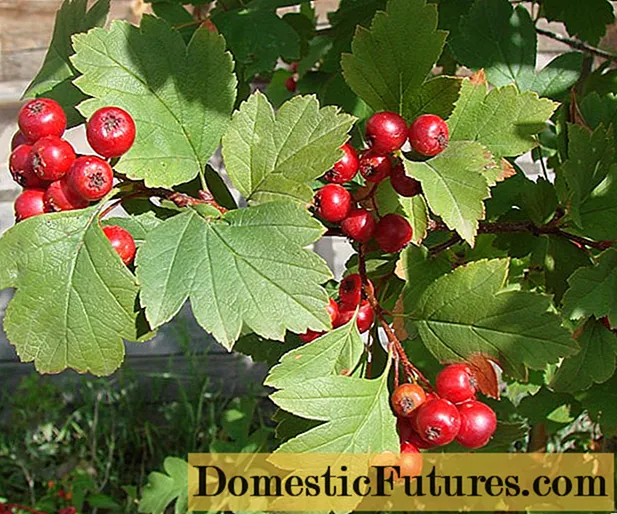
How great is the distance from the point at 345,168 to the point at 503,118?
0.16 m

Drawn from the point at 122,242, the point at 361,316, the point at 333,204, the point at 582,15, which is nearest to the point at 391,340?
the point at 361,316

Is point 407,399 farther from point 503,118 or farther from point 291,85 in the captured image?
point 291,85

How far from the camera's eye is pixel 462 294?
722mm

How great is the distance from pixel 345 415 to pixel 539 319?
0.19 metres

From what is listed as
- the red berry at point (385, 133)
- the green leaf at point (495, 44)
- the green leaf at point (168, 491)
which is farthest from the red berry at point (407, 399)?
the green leaf at point (168, 491)

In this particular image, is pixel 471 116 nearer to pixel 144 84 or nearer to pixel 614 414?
pixel 144 84

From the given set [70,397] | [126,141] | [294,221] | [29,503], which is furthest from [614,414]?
[70,397]

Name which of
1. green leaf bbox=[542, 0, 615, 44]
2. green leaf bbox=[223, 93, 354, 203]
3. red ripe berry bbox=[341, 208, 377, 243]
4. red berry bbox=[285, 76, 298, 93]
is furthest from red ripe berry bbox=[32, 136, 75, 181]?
red berry bbox=[285, 76, 298, 93]

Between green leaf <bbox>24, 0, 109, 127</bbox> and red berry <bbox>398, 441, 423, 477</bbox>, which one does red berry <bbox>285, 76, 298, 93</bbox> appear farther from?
red berry <bbox>398, 441, 423, 477</bbox>

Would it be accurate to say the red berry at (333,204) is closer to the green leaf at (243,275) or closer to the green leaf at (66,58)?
the green leaf at (243,275)

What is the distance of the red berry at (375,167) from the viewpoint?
683 mm

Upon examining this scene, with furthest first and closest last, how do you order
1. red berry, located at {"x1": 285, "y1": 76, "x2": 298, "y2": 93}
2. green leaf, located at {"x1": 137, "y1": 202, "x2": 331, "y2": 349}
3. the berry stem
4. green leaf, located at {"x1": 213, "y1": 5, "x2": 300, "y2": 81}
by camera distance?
red berry, located at {"x1": 285, "y1": 76, "x2": 298, "y2": 93} < green leaf, located at {"x1": 213, "y1": 5, "x2": 300, "y2": 81} < the berry stem < green leaf, located at {"x1": 137, "y1": 202, "x2": 331, "y2": 349}

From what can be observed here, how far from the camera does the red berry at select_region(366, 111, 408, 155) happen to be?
0.66 meters

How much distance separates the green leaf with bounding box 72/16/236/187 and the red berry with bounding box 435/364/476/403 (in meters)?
0.29
